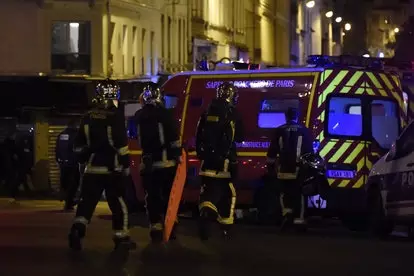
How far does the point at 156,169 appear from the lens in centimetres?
1281

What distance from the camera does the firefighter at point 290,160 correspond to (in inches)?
576

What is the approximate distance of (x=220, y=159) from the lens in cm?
1330

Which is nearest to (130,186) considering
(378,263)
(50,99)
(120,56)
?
(378,263)

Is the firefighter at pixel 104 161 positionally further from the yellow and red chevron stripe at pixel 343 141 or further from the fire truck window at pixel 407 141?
the yellow and red chevron stripe at pixel 343 141

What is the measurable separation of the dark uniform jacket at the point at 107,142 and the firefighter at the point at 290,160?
11.8 ft

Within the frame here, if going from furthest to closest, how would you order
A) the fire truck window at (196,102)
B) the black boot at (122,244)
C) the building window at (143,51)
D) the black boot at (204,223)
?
the building window at (143,51)
the fire truck window at (196,102)
the black boot at (204,223)
the black boot at (122,244)

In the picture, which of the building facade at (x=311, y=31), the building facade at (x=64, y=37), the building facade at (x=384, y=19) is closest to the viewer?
the building facade at (x=64, y=37)

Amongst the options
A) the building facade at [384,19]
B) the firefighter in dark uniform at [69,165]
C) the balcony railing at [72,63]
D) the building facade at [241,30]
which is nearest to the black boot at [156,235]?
the firefighter in dark uniform at [69,165]

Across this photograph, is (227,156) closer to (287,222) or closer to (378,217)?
(287,222)

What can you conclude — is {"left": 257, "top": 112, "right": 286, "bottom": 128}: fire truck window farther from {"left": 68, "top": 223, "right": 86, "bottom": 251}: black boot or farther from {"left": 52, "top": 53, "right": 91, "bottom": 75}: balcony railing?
{"left": 52, "top": 53, "right": 91, "bottom": 75}: balcony railing

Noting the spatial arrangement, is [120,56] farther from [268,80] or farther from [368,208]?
[368,208]

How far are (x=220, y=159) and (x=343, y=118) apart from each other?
3292 mm

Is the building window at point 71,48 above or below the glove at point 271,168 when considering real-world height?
above

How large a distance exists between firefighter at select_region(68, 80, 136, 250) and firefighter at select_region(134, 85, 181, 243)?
1.09 meters
